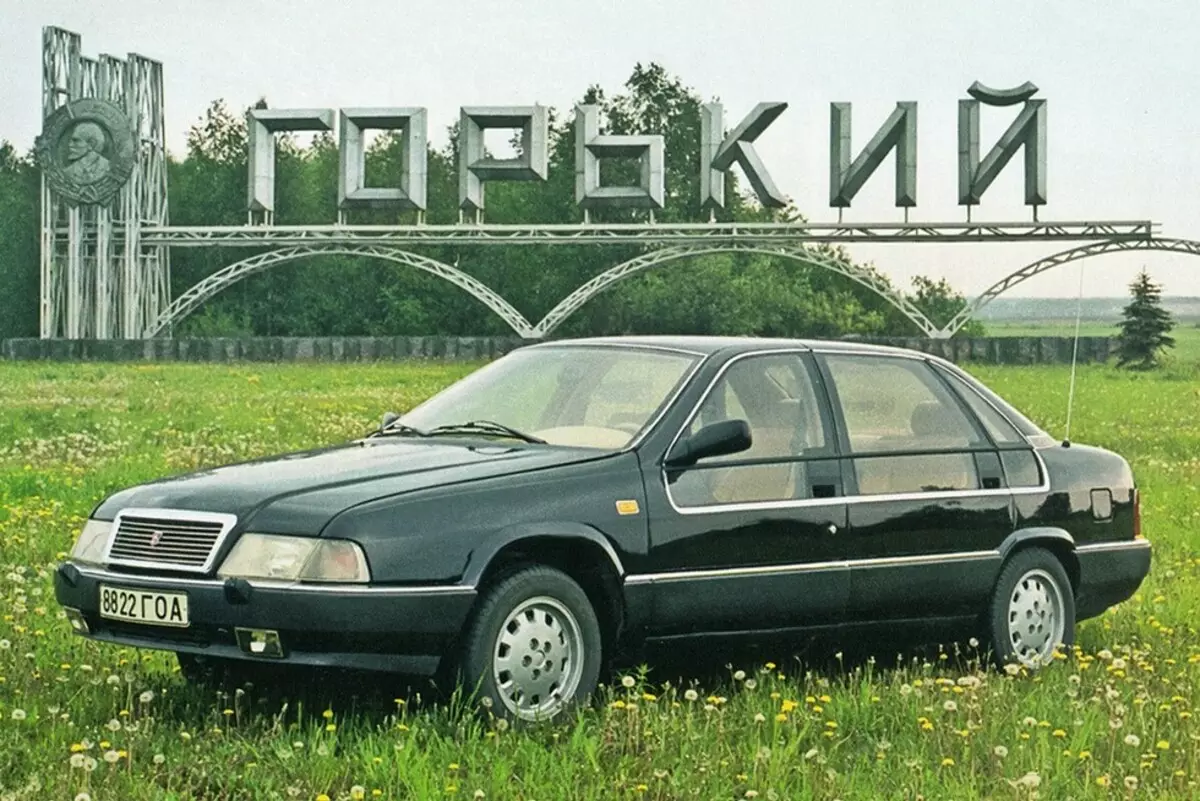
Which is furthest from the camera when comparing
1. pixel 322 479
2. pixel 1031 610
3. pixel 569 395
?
pixel 1031 610

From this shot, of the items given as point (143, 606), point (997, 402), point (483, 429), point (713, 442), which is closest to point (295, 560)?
point (143, 606)

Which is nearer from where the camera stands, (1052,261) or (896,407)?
(896,407)

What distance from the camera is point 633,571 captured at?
25.3ft

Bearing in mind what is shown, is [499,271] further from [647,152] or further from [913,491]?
[913,491]

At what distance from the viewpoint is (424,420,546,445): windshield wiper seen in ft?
27.1

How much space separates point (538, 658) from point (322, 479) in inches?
37.7

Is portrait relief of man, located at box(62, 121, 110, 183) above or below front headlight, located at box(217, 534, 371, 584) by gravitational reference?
above

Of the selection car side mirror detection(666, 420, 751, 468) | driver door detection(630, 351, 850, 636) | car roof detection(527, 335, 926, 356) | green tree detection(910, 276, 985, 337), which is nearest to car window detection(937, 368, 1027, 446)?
car roof detection(527, 335, 926, 356)

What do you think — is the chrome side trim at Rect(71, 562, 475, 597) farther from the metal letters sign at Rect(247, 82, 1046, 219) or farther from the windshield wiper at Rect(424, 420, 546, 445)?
the metal letters sign at Rect(247, 82, 1046, 219)

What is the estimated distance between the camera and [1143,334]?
71000mm

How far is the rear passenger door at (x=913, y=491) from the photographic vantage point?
341 inches

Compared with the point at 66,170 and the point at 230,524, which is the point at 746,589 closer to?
the point at 230,524

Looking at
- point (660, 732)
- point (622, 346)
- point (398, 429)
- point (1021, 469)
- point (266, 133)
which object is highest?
point (266, 133)

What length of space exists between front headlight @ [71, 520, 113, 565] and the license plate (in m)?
0.22
